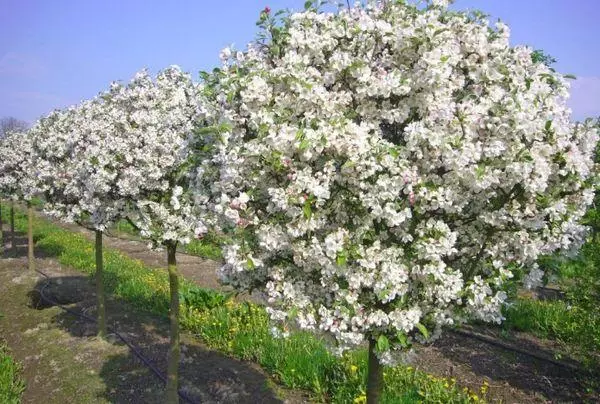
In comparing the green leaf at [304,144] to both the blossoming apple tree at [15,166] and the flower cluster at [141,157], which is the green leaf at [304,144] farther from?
the blossoming apple tree at [15,166]

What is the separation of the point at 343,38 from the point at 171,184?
14.2 ft

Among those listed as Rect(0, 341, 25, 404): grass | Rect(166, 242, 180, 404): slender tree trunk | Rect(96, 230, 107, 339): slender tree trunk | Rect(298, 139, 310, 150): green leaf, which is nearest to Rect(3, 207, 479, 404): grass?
Rect(166, 242, 180, 404): slender tree trunk

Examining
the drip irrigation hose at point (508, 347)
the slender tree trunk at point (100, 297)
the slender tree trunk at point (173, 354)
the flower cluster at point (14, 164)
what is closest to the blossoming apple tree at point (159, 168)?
the slender tree trunk at point (173, 354)

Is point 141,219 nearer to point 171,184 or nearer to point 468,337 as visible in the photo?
point 171,184

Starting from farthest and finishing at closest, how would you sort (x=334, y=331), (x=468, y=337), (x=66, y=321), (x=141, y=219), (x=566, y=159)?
(x=66, y=321) < (x=468, y=337) < (x=141, y=219) < (x=334, y=331) < (x=566, y=159)

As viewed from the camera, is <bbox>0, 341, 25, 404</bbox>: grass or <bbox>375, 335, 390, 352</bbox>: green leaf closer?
<bbox>375, 335, 390, 352</bbox>: green leaf

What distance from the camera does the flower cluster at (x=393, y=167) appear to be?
3.69 meters

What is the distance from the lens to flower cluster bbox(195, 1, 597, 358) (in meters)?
3.69

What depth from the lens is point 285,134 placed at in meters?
3.73

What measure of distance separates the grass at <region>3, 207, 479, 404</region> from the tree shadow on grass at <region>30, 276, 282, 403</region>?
32cm

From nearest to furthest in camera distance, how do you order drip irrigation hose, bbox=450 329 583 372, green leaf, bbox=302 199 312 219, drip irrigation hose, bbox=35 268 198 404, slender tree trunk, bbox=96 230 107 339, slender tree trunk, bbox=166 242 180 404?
green leaf, bbox=302 199 312 219 < slender tree trunk, bbox=166 242 180 404 < drip irrigation hose, bbox=35 268 198 404 < drip irrigation hose, bbox=450 329 583 372 < slender tree trunk, bbox=96 230 107 339

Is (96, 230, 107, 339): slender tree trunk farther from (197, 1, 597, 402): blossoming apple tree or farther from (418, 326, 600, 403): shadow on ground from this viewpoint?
(197, 1, 597, 402): blossoming apple tree

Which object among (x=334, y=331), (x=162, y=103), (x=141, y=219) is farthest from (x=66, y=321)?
(x=334, y=331)

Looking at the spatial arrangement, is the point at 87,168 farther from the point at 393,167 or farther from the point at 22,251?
the point at 22,251
